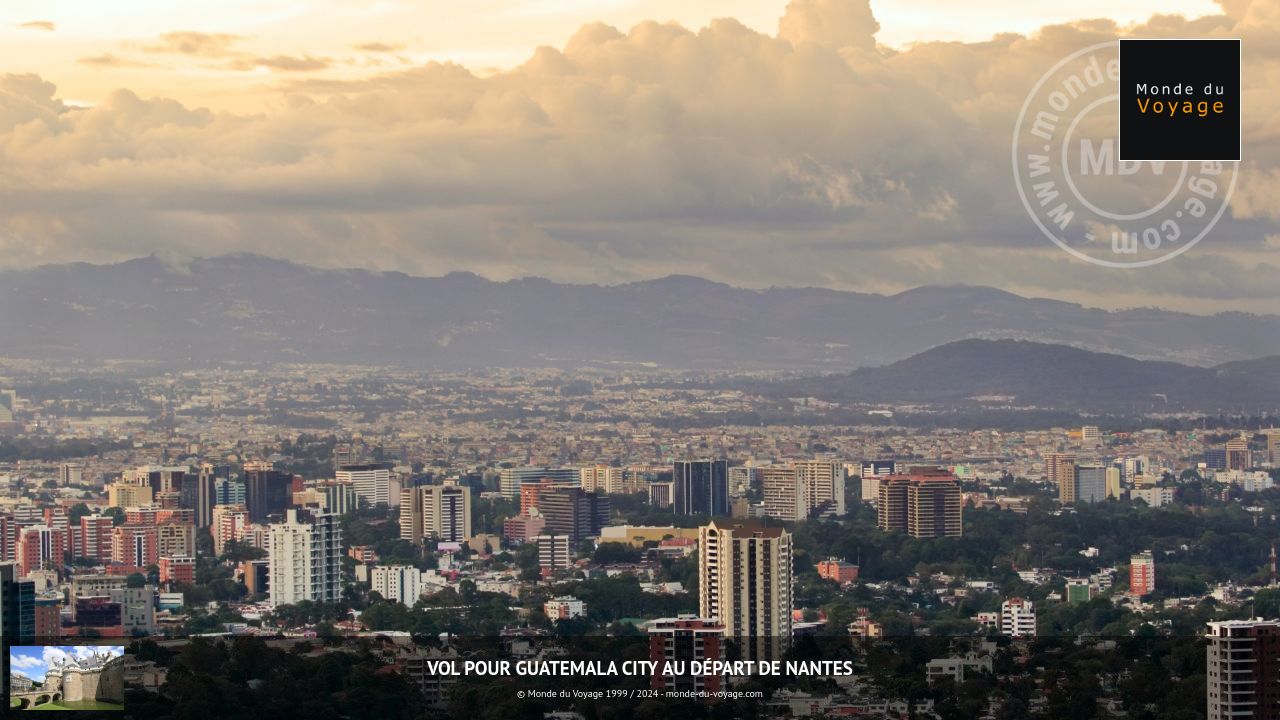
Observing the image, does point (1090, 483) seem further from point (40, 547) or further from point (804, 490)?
point (40, 547)

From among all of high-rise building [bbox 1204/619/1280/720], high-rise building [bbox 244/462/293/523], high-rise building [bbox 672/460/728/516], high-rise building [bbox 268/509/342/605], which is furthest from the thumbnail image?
high-rise building [bbox 672/460/728/516]

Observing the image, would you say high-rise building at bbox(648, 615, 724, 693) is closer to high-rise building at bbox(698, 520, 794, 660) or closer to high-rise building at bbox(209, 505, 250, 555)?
high-rise building at bbox(698, 520, 794, 660)

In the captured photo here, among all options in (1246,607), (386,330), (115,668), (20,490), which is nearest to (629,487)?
(20,490)

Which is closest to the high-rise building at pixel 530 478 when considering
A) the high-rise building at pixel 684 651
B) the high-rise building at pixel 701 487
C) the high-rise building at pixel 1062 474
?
the high-rise building at pixel 701 487

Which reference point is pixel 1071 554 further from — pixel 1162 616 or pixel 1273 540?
pixel 1162 616

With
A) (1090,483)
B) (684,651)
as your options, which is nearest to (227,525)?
(1090,483)

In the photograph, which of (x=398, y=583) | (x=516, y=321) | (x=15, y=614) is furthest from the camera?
(x=516, y=321)

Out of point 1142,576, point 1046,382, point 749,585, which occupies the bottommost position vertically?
point 1142,576
